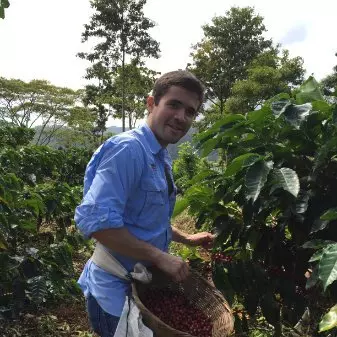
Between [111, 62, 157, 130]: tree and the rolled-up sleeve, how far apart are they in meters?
20.5

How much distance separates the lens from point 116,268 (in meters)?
1.55

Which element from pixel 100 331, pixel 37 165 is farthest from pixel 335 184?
pixel 37 165

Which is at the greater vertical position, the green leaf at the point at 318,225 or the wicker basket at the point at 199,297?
the green leaf at the point at 318,225

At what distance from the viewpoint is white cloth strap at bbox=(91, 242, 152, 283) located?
147cm

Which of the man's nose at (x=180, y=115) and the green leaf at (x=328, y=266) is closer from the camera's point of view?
the green leaf at (x=328, y=266)

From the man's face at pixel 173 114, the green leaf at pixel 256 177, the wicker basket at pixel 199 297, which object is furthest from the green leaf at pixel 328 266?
the man's face at pixel 173 114

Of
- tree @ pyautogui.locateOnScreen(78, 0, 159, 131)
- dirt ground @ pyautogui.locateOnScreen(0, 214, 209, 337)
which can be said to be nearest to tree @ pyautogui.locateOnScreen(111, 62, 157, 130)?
tree @ pyautogui.locateOnScreen(78, 0, 159, 131)

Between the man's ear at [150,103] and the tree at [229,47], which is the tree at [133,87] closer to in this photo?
the tree at [229,47]

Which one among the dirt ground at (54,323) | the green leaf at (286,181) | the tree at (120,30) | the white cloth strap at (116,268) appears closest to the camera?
the green leaf at (286,181)

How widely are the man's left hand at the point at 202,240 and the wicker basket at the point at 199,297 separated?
32 cm

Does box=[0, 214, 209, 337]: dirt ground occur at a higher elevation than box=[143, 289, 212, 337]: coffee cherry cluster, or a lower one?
lower

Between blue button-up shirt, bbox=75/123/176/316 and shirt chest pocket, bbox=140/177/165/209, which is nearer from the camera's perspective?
blue button-up shirt, bbox=75/123/176/316

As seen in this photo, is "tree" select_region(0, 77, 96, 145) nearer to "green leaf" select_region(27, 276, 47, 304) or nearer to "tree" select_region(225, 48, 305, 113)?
"tree" select_region(225, 48, 305, 113)

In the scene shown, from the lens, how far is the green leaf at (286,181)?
1.27 m
